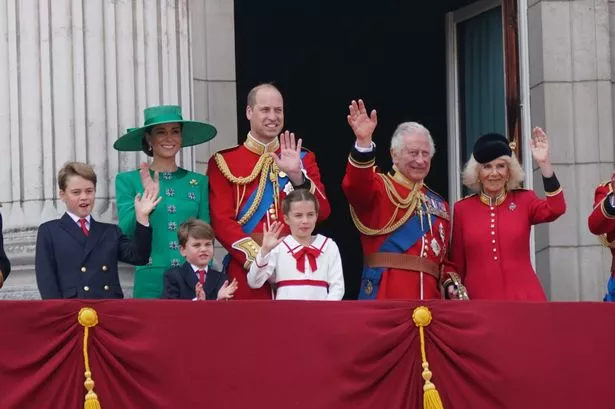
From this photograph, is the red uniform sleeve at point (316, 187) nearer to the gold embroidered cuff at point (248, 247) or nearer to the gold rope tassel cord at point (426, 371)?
the gold embroidered cuff at point (248, 247)

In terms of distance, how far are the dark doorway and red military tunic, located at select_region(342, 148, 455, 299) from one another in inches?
230

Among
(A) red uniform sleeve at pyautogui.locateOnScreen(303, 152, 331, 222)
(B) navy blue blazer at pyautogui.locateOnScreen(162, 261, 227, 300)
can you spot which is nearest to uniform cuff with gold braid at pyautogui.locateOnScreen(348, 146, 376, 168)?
(A) red uniform sleeve at pyautogui.locateOnScreen(303, 152, 331, 222)

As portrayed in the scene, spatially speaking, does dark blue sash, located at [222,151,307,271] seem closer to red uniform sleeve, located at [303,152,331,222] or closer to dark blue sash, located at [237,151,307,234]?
dark blue sash, located at [237,151,307,234]

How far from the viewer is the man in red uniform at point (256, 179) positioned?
1095 cm

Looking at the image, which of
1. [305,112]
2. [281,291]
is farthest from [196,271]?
[305,112]

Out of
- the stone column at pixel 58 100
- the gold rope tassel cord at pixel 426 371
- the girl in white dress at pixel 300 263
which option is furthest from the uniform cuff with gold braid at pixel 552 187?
the stone column at pixel 58 100

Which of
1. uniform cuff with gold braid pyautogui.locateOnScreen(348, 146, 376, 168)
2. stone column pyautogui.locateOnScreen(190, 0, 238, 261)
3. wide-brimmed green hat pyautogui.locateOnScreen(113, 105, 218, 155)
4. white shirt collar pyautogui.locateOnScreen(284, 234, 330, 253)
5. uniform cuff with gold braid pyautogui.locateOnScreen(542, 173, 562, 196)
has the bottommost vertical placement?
white shirt collar pyautogui.locateOnScreen(284, 234, 330, 253)

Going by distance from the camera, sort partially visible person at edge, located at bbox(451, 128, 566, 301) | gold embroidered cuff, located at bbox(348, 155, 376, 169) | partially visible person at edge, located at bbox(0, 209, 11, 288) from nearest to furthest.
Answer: partially visible person at edge, located at bbox(0, 209, 11, 288), gold embroidered cuff, located at bbox(348, 155, 376, 169), partially visible person at edge, located at bbox(451, 128, 566, 301)

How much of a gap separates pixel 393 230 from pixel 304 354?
62.5 inches

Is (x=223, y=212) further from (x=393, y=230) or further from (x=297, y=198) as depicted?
(x=393, y=230)

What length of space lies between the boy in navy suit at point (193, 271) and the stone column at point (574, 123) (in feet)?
11.3

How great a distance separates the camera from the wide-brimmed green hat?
11102 mm

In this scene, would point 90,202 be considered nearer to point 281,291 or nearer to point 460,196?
point 281,291

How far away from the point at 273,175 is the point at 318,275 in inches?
35.4
